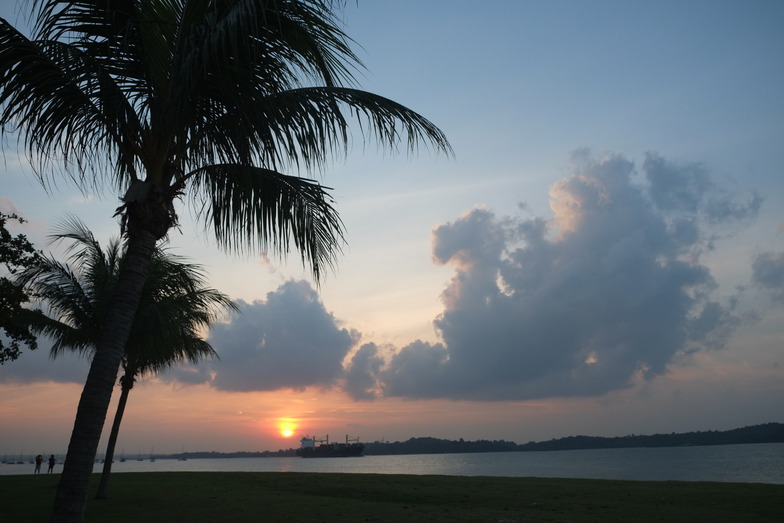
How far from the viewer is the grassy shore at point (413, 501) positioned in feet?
46.1

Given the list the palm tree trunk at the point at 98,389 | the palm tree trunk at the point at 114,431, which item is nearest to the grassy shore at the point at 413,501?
the palm tree trunk at the point at 114,431

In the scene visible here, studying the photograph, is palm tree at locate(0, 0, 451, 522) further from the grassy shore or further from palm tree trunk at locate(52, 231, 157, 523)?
the grassy shore

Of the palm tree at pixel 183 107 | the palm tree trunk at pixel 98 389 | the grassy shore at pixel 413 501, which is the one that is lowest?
the grassy shore at pixel 413 501

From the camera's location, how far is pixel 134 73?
700 centimetres

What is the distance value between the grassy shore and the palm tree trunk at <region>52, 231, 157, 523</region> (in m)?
9.12

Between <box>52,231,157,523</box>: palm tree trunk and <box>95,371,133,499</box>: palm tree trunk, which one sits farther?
<box>95,371,133,499</box>: palm tree trunk

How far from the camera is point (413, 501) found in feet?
59.2

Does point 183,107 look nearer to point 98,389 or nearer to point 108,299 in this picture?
point 98,389

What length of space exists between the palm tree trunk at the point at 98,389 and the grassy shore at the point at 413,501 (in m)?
9.12

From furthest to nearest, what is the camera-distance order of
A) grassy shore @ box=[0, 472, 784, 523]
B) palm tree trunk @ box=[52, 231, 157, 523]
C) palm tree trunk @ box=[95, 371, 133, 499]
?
palm tree trunk @ box=[95, 371, 133, 499] < grassy shore @ box=[0, 472, 784, 523] < palm tree trunk @ box=[52, 231, 157, 523]

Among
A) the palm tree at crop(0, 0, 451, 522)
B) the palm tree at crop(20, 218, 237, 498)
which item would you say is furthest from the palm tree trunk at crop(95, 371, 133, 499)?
the palm tree at crop(0, 0, 451, 522)

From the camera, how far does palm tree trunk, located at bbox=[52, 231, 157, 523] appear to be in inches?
217

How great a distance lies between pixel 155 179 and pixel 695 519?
13.1m

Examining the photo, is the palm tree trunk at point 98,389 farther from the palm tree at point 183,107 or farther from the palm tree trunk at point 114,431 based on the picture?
the palm tree trunk at point 114,431
